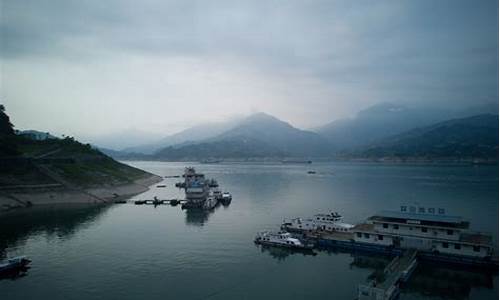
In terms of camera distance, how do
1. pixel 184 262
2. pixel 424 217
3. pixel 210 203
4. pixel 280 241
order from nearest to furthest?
pixel 184 262 → pixel 424 217 → pixel 280 241 → pixel 210 203

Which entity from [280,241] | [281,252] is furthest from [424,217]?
[280,241]

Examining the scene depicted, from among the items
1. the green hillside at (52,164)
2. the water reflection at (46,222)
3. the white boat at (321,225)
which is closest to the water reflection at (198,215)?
the white boat at (321,225)

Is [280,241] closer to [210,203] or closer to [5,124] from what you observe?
[210,203]

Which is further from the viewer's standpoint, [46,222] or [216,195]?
[216,195]

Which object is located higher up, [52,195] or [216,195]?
[52,195]

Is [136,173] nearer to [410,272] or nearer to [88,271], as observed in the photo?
[88,271]

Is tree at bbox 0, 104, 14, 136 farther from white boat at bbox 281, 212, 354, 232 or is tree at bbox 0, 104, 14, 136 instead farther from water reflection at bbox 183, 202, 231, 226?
white boat at bbox 281, 212, 354, 232

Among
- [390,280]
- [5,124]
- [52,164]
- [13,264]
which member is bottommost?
[390,280]
